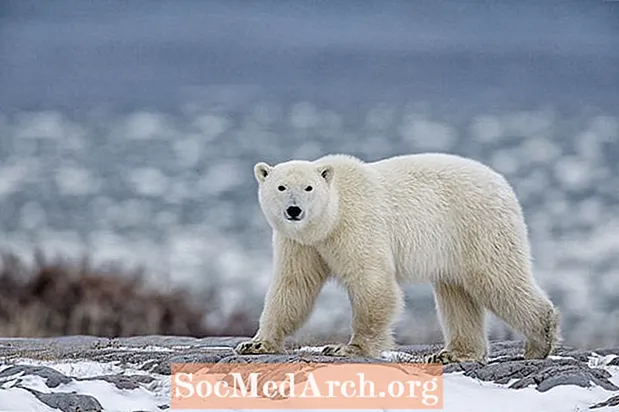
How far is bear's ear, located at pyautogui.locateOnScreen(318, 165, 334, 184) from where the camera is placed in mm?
4535

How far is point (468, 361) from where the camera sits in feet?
15.4

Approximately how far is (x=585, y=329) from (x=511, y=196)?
241cm

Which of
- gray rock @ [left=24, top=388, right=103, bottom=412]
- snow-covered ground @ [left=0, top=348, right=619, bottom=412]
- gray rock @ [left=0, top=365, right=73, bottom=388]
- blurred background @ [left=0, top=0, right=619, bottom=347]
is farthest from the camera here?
blurred background @ [left=0, top=0, right=619, bottom=347]

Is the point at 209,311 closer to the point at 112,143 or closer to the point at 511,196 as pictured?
the point at 112,143

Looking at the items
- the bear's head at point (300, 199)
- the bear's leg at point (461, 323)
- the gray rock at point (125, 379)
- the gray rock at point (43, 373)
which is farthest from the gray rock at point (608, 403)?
the gray rock at point (43, 373)

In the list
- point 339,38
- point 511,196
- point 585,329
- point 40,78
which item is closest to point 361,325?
point 511,196

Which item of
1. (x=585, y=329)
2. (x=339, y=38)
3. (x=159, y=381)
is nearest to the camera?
(x=159, y=381)

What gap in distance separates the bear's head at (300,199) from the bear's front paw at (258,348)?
1.42 feet

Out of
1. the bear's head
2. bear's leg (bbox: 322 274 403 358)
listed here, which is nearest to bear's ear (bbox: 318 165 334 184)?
the bear's head

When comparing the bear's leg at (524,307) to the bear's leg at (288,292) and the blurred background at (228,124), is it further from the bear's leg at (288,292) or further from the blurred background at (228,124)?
the blurred background at (228,124)

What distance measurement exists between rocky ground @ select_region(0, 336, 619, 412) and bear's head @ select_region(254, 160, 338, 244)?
1.57 feet

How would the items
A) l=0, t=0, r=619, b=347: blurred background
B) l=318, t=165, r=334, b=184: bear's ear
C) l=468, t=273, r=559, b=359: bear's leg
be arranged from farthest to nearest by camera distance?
l=0, t=0, r=619, b=347: blurred background
l=468, t=273, r=559, b=359: bear's leg
l=318, t=165, r=334, b=184: bear's ear

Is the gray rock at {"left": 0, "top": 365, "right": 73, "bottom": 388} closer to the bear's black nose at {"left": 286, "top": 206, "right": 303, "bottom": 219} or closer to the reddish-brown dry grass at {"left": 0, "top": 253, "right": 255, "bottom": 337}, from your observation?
the bear's black nose at {"left": 286, "top": 206, "right": 303, "bottom": 219}

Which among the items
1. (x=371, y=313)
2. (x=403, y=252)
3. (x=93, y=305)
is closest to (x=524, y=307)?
(x=403, y=252)
